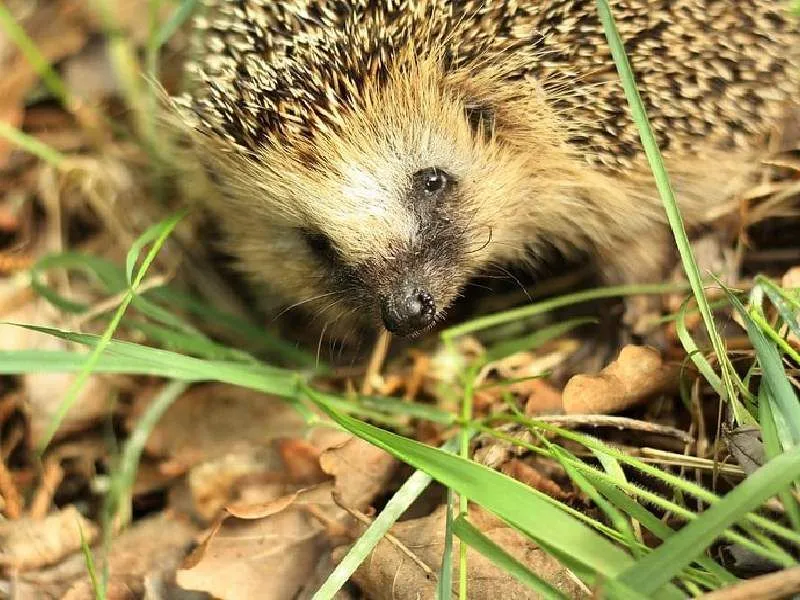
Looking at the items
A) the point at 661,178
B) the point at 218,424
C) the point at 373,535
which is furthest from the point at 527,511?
the point at 218,424

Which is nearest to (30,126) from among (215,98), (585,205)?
(215,98)

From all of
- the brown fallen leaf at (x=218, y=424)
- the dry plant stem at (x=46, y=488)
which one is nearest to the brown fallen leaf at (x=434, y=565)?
the brown fallen leaf at (x=218, y=424)

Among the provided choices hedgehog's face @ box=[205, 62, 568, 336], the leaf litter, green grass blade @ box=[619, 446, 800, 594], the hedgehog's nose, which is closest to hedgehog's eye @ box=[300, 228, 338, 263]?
hedgehog's face @ box=[205, 62, 568, 336]

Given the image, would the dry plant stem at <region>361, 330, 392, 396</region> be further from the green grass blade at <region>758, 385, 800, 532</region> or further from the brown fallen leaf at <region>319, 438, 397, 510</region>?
the green grass blade at <region>758, 385, 800, 532</region>

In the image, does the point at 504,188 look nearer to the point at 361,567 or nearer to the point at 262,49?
the point at 262,49

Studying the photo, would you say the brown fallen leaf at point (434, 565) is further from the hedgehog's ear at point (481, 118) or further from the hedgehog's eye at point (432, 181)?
the hedgehog's ear at point (481, 118)

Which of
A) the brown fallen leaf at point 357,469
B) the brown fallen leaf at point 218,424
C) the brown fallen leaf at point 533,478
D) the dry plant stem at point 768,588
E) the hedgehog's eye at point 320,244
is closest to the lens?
the dry plant stem at point 768,588

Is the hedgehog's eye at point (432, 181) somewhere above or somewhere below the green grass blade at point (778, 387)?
above
